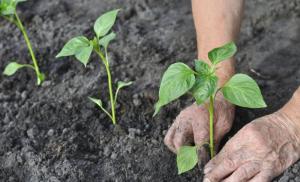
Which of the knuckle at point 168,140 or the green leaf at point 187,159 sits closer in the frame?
the green leaf at point 187,159

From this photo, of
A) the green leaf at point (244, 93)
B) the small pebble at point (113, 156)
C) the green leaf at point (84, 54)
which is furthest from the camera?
the small pebble at point (113, 156)

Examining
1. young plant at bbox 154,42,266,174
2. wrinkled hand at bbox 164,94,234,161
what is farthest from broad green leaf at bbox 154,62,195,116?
wrinkled hand at bbox 164,94,234,161

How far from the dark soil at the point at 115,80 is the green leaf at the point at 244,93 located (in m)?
0.42

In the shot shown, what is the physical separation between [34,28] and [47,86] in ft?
1.62

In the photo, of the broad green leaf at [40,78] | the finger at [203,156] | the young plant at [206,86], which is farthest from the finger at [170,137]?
the broad green leaf at [40,78]

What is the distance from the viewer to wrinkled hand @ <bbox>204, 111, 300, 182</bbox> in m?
1.53

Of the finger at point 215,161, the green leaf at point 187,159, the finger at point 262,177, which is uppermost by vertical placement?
the green leaf at point 187,159

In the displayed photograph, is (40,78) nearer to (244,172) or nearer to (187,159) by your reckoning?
(187,159)

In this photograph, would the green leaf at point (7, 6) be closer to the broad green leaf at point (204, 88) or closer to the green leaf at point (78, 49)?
the green leaf at point (78, 49)

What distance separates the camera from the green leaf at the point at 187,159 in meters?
1.49

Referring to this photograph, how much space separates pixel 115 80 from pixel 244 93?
0.85 m

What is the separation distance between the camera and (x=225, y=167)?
154cm

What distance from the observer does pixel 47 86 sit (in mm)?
2158

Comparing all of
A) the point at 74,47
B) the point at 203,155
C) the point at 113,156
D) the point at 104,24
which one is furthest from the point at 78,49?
the point at 203,155
